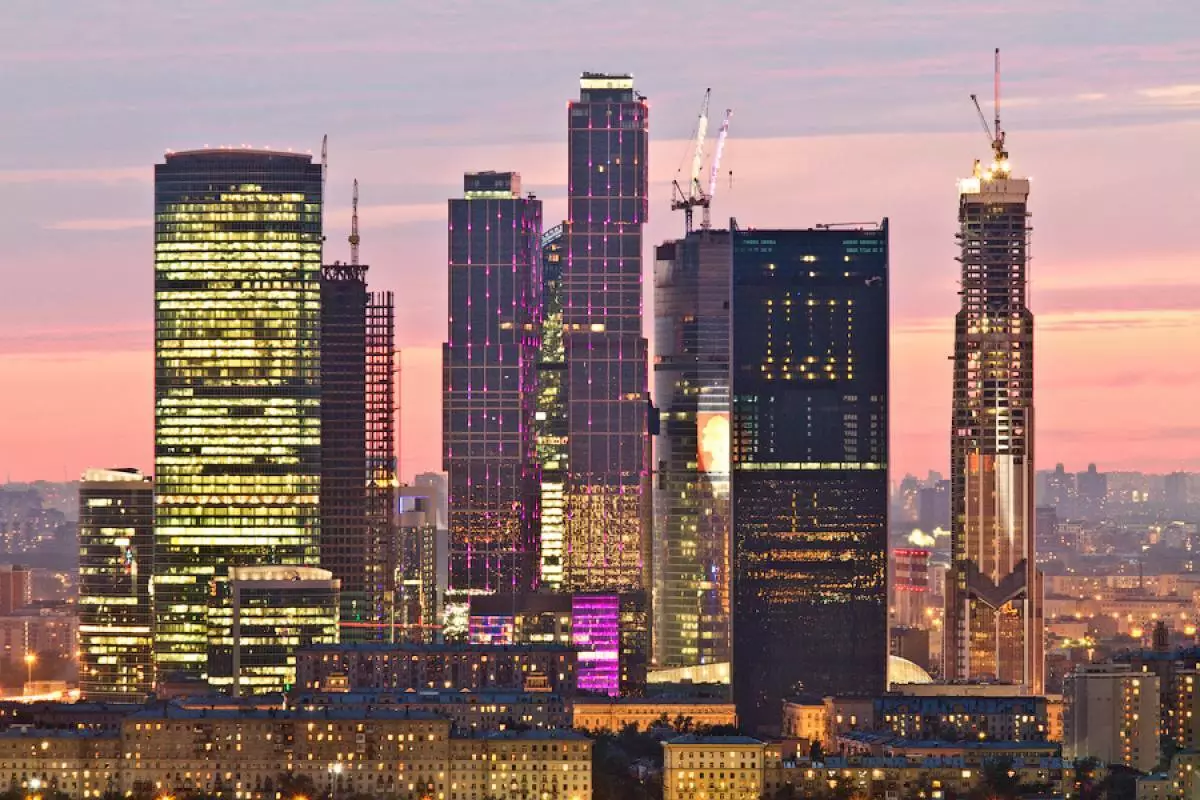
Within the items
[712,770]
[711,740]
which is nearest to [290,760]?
[712,770]

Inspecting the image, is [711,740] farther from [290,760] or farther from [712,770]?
[290,760]

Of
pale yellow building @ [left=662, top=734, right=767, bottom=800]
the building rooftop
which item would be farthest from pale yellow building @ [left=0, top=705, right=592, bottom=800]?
the building rooftop

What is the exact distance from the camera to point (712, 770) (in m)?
180

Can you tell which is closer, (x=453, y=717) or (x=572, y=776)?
(x=572, y=776)

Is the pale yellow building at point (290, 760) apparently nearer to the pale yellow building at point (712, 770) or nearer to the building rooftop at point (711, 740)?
the pale yellow building at point (712, 770)

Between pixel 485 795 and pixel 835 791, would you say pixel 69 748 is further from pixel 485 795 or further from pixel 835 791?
pixel 835 791

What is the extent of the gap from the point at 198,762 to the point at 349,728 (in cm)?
723

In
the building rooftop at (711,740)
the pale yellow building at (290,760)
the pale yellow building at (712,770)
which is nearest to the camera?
the pale yellow building at (290,760)

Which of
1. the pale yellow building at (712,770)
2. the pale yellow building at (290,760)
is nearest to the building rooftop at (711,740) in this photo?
the pale yellow building at (712,770)

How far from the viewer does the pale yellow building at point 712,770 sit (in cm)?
17838

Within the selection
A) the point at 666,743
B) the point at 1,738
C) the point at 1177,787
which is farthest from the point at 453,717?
the point at 1177,787

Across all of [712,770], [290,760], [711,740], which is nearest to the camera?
[290,760]

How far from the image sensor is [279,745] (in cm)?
17712

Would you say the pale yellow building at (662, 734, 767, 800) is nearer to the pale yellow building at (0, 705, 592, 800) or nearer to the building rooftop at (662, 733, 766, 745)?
the building rooftop at (662, 733, 766, 745)
